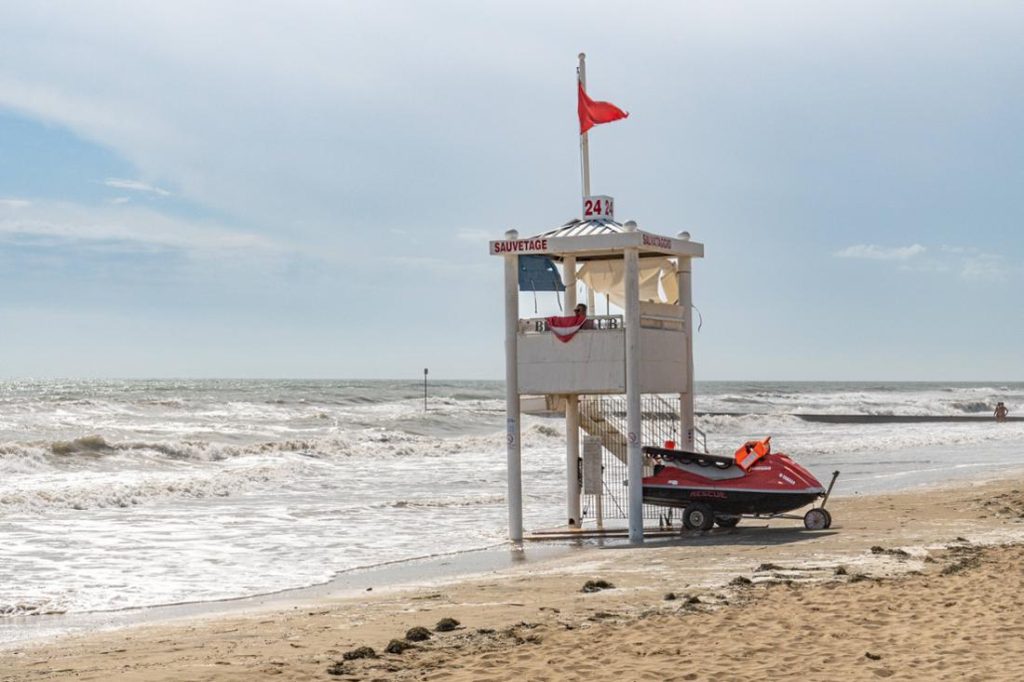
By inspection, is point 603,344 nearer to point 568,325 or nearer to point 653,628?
point 568,325

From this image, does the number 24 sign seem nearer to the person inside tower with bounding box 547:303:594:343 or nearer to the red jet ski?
the person inside tower with bounding box 547:303:594:343

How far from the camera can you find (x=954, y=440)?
5103cm

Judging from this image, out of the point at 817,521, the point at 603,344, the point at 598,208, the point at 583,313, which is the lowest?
the point at 817,521

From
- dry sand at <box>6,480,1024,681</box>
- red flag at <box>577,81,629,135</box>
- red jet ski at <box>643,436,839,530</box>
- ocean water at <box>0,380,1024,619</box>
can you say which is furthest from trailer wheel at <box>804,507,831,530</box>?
red flag at <box>577,81,629,135</box>

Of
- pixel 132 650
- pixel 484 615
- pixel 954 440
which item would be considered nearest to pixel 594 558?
pixel 484 615

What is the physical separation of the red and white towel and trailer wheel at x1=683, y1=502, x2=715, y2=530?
362cm

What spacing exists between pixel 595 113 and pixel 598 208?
6.68 ft

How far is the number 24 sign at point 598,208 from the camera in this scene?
21125mm

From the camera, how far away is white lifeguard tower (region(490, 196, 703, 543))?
64.6 ft

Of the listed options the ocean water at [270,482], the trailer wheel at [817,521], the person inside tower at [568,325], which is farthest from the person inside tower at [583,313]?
the trailer wheel at [817,521]

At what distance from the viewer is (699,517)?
67.6 feet

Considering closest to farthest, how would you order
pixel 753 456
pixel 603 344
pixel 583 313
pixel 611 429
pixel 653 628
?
pixel 653 628 < pixel 603 344 < pixel 583 313 < pixel 753 456 < pixel 611 429

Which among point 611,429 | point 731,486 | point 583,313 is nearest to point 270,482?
point 611,429

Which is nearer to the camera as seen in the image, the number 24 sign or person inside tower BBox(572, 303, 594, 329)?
person inside tower BBox(572, 303, 594, 329)
